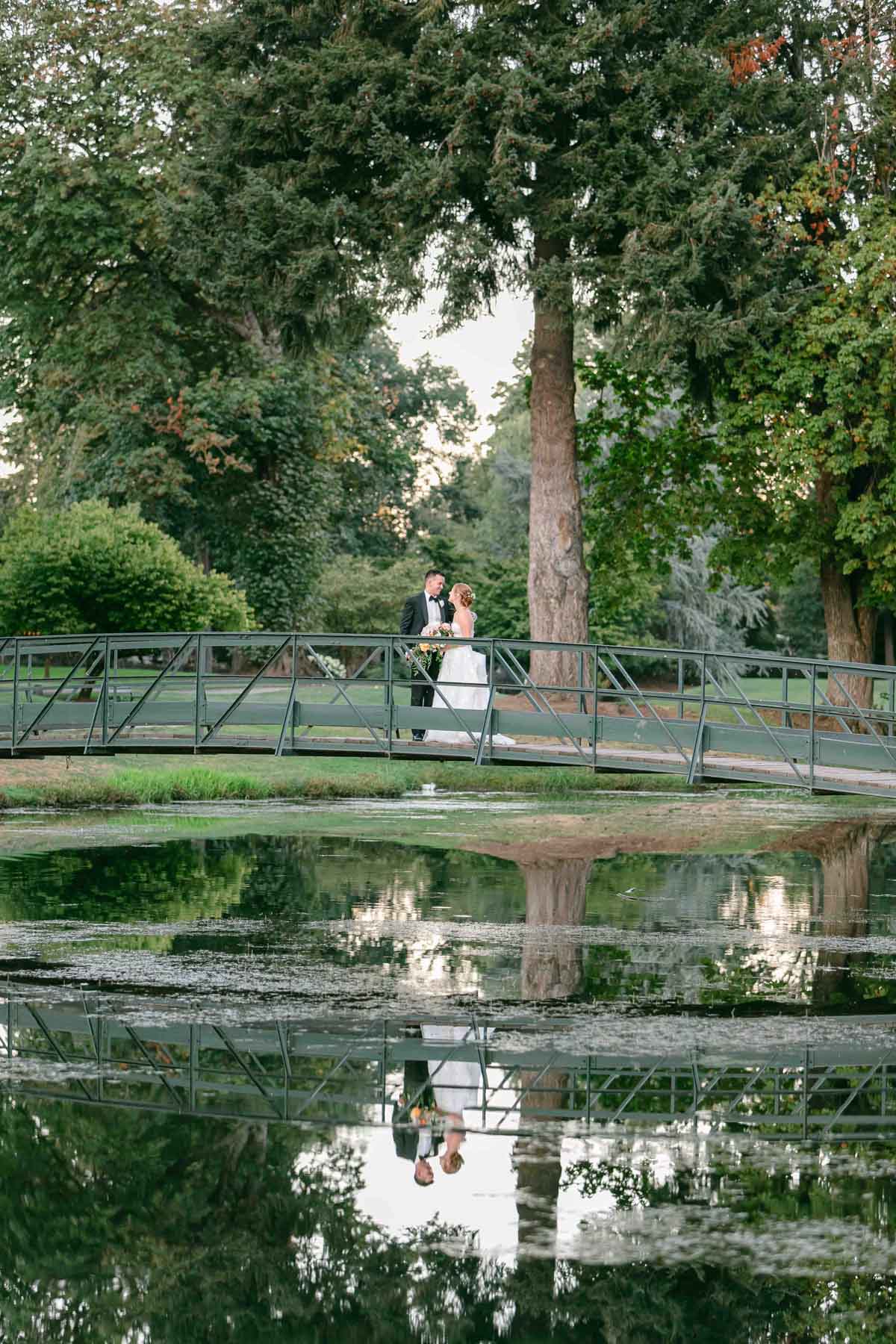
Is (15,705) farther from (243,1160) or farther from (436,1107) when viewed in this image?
(243,1160)

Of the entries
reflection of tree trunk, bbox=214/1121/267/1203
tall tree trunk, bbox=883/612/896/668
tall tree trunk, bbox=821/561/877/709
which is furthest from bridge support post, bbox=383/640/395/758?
tall tree trunk, bbox=883/612/896/668

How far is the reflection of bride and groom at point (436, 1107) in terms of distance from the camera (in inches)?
338

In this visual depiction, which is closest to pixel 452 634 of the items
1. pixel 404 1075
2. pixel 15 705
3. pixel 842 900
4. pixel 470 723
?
pixel 470 723

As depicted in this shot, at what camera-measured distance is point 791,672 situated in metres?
78.9

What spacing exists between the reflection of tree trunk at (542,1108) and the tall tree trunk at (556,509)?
1353cm

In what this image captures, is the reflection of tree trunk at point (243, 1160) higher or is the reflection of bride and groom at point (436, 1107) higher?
the reflection of bride and groom at point (436, 1107)

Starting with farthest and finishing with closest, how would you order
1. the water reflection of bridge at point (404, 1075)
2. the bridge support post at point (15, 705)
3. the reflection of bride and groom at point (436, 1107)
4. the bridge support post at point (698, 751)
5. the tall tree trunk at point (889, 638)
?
1. the tall tree trunk at point (889, 638)
2. the bridge support post at point (15, 705)
3. the bridge support post at point (698, 751)
4. the water reflection of bridge at point (404, 1075)
5. the reflection of bride and groom at point (436, 1107)

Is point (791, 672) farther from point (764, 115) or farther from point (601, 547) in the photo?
point (764, 115)

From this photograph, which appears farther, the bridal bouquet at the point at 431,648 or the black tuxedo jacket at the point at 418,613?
the black tuxedo jacket at the point at 418,613

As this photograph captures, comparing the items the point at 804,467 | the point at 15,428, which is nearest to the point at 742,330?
the point at 804,467

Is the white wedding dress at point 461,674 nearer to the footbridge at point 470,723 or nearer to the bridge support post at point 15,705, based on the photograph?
the footbridge at point 470,723

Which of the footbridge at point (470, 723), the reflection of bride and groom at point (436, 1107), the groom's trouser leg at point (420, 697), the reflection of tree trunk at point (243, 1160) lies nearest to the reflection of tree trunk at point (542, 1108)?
the reflection of bride and groom at point (436, 1107)

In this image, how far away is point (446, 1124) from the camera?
30.0 ft

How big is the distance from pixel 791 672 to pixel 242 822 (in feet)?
185
